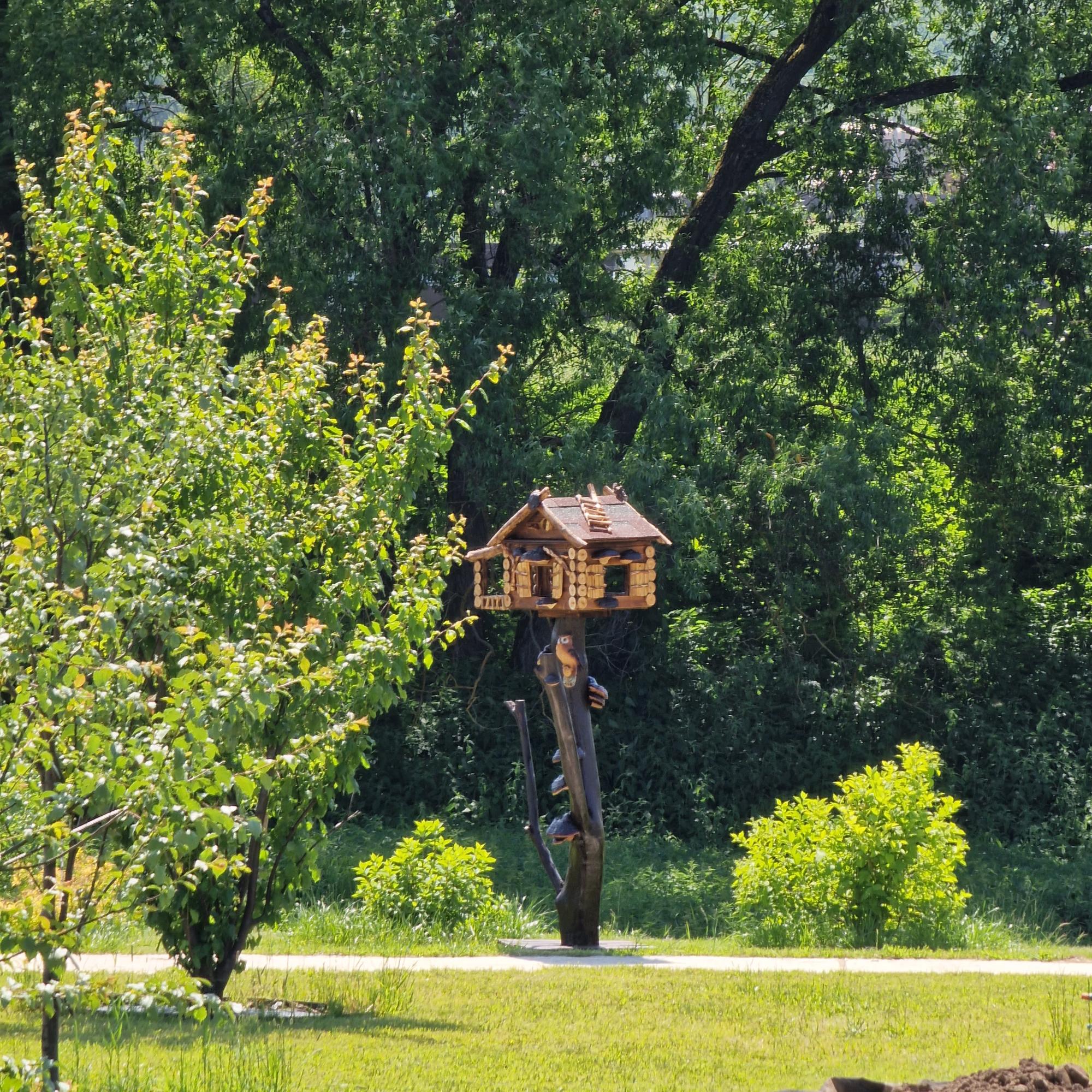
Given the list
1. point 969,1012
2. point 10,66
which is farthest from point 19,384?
point 10,66

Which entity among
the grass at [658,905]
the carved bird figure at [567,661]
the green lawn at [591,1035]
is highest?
the carved bird figure at [567,661]

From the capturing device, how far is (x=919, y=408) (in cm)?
1877

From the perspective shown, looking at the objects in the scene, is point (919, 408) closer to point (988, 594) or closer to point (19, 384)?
point (988, 594)

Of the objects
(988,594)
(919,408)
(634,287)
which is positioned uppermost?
(634,287)

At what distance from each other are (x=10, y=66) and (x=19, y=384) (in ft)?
39.3

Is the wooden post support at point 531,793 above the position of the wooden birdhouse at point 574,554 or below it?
below

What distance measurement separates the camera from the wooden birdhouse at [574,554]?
1039 cm

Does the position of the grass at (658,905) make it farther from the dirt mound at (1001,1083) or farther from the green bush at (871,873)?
the dirt mound at (1001,1083)

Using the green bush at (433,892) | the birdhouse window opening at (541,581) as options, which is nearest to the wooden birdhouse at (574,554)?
the birdhouse window opening at (541,581)

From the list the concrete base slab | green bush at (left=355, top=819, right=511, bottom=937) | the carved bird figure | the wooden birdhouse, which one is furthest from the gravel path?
the wooden birdhouse

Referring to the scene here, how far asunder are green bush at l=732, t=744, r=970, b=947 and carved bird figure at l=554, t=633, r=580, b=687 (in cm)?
231

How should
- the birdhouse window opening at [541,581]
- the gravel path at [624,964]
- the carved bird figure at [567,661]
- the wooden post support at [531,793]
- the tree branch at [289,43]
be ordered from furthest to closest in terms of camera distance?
the tree branch at [289,43]
the wooden post support at [531,793]
the birdhouse window opening at [541,581]
the carved bird figure at [567,661]
the gravel path at [624,964]

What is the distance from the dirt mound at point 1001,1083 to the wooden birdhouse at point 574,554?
15.0 ft

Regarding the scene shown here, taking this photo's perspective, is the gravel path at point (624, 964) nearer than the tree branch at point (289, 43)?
Yes
